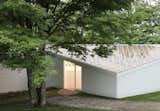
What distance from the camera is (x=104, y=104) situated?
16.3m

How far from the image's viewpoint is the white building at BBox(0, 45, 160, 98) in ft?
60.3

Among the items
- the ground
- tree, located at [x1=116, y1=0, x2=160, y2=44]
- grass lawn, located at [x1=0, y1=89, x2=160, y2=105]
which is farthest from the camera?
tree, located at [x1=116, y1=0, x2=160, y2=44]

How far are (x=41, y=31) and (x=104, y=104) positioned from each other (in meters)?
4.83

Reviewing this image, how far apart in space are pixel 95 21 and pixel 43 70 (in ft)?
10.9

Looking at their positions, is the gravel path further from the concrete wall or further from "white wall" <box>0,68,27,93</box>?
"white wall" <box>0,68,27,93</box>

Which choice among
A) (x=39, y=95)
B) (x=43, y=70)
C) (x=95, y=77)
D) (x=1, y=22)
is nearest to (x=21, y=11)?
(x=1, y=22)

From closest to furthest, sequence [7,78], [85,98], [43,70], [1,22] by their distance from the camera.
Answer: [43,70] → [1,22] → [85,98] → [7,78]

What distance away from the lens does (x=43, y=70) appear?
472 inches

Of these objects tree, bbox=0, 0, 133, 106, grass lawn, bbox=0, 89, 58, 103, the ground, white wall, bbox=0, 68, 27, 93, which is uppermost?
tree, bbox=0, 0, 133, 106

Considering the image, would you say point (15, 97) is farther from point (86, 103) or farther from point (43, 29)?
point (43, 29)

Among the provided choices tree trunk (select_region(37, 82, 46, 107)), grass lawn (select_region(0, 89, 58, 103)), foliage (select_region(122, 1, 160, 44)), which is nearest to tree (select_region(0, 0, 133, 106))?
tree trunk (select_region(37, 82, 46, 107))

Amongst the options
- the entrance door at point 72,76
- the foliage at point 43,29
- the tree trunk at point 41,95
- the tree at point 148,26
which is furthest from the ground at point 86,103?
the tree at point 148,26

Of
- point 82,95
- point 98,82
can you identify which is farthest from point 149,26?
point 82,95

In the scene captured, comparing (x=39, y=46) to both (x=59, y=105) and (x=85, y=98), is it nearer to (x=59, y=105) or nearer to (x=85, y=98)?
(x=59, y=105)
